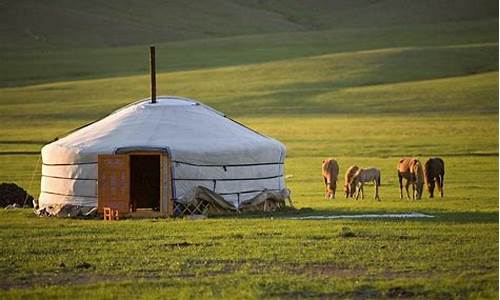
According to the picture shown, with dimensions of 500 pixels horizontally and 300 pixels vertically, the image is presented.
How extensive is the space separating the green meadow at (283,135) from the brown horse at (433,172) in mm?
509

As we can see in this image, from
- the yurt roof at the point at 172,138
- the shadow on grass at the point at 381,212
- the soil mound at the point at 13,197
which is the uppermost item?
the yurt roof at the point at 172,138

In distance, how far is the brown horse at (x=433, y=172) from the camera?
23.8 m

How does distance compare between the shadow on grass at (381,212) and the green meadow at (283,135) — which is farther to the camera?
the shadow on grass at (381,212)

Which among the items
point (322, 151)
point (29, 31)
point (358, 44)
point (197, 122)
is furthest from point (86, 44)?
point (197, 122)

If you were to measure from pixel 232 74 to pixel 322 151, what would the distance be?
27.6 meters

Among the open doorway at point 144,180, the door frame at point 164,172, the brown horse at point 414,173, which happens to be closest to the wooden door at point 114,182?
the door frame at point 164,172

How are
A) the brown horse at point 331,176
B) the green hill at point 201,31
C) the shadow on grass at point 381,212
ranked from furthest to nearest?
the green hill at point 201,31, the brown horse at point 331,176, the shadow on grass at point 381,212

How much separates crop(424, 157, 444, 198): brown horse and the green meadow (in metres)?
0.51

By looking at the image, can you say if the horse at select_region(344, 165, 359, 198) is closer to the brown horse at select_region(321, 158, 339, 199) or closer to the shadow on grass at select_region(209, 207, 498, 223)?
the brown horse at select_region(321, 158, 339, 199)

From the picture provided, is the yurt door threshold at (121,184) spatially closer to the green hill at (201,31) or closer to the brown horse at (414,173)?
the brown horse at (414,173)

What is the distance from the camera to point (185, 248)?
1570 cm

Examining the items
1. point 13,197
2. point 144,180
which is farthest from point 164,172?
point 13,197

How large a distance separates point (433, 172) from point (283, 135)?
1895 centimetres

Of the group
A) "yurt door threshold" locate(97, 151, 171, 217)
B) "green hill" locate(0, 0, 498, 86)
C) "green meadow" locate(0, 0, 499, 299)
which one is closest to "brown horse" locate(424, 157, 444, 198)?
"green meadow" locate(0, 0, 499, 299)
